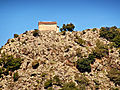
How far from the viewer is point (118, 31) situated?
261ft

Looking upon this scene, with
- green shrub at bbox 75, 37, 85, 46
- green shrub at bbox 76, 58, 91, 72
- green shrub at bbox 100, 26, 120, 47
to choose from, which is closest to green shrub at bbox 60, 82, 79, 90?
green shrub at bbox 76, 58, 91, 72

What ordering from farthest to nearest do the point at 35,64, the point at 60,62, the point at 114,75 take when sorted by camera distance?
the point at 60,62
the point at 35,64
the point at 114,75

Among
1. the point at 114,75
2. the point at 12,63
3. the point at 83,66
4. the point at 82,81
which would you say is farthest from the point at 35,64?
the point at 114,75

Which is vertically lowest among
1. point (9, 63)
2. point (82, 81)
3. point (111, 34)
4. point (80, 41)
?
point (82, 81)

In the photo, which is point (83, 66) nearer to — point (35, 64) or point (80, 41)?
point (80, 41)

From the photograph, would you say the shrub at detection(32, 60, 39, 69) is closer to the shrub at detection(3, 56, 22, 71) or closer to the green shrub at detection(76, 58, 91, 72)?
the shrub at detection(3, 56, 22, 71)

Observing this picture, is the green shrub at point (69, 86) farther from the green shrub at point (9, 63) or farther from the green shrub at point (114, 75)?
the green shrub at point (9, 63)

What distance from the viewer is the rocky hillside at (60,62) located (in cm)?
5206

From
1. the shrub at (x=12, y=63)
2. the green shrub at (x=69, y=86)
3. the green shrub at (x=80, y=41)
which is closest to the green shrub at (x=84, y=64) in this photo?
the green shrub at (x=69, y=86)

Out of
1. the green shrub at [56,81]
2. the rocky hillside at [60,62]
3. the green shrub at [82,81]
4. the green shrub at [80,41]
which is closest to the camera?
the green shrub at [56,81]

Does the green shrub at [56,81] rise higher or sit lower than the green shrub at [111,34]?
lower

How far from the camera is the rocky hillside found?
5206cm

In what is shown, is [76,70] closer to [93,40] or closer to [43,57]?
[43,57]

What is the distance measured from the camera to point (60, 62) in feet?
194
